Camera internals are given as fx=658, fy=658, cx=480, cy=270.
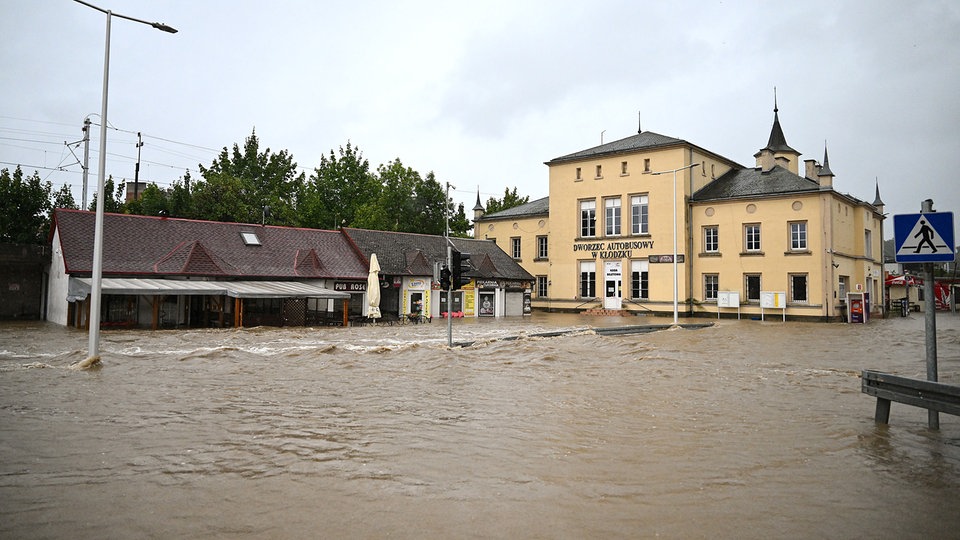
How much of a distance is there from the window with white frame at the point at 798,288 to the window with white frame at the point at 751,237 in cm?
285

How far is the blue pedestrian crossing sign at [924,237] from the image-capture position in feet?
28.0

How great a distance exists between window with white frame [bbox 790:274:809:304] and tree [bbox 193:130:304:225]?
38.0 meters

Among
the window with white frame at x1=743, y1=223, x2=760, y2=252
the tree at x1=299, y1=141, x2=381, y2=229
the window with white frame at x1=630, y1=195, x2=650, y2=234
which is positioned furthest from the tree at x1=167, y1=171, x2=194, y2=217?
the window with white frame at x1=743, y1=223, x2=760, y2=252

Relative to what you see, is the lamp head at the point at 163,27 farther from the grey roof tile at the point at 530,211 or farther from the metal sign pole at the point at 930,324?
the grey roof tile at the point at 530,211

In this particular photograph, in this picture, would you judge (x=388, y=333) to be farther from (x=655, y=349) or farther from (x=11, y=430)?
(x=11, y=430)

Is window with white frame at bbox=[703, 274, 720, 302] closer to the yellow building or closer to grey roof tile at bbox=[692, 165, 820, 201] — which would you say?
the yellow building

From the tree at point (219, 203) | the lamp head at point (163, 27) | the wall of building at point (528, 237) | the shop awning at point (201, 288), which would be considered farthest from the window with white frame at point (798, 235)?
the tree at point (219, 203)

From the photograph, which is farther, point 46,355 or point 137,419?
point 46,355

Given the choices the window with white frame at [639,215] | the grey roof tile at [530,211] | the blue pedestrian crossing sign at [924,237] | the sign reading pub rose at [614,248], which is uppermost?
the grey roof tile at [530,211]

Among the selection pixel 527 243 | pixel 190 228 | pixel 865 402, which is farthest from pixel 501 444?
pixel 527 243

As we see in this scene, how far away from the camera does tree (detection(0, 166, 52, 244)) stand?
130 feet

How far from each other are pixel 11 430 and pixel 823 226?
133ft

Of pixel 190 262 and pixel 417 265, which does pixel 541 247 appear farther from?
pixel 190 262

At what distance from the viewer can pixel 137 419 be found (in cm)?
946
